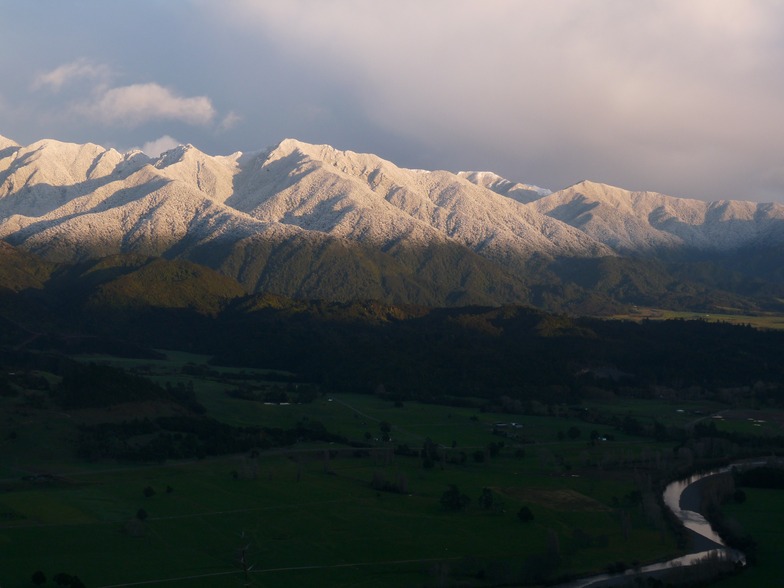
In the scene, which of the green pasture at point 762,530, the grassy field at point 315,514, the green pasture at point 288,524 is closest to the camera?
the green pasture at point 288,524

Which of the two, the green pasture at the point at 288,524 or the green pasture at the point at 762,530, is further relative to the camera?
the green pasture at the point at 762,530

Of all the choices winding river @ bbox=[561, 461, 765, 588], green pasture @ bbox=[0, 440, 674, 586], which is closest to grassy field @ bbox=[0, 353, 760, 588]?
green pasture @ bbox=[0, 440, 674, 586]

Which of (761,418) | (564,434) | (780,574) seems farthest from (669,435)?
(780,574)

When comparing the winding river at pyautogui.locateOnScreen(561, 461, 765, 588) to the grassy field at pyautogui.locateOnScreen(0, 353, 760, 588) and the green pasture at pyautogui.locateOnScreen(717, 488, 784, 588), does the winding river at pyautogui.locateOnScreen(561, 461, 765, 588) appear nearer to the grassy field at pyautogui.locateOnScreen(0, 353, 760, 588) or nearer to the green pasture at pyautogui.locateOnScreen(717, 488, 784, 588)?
the grassy field at pyautogui.locateOnScreen(0, 353, 760, 588)

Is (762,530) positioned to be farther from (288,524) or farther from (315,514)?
(288,524)

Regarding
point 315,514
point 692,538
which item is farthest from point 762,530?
point 315,514

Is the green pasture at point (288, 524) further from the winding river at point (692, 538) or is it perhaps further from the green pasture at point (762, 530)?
the green pasture at point (762, 530)

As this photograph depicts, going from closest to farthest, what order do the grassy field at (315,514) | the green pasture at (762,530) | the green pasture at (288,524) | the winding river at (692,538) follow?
the green pasture at (288,524), the grassy field at (315,514), the green pasture at (762,530), the winding river at (692,538)

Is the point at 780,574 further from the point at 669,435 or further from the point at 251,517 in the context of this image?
the point at 669,435

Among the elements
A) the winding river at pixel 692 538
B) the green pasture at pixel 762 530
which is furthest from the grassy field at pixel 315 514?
the green pasture at pixel 762 530
